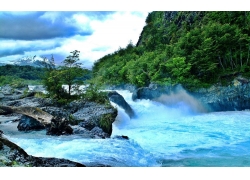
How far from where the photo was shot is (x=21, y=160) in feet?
15.1

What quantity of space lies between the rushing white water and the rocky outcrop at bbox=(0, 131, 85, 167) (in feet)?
0.32

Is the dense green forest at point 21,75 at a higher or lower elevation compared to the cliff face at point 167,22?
lower

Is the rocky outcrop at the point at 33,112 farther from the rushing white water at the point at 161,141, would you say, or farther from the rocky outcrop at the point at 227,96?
the rocky outcrop at the point at 227,96

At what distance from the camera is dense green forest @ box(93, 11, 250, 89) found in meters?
5.02

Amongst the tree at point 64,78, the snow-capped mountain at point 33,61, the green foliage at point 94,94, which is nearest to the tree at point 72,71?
the tree at point 64,78

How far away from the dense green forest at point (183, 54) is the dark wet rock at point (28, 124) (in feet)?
3.44

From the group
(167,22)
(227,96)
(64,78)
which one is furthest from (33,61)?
(227,96)

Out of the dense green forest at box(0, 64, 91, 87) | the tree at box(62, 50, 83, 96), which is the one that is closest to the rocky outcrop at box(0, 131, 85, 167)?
the dense green forest at box(0, 64, 91, 87)

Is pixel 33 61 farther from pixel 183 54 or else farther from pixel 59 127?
pixel 183 54

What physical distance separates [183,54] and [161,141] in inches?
51.4

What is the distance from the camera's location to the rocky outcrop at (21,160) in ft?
15.0
